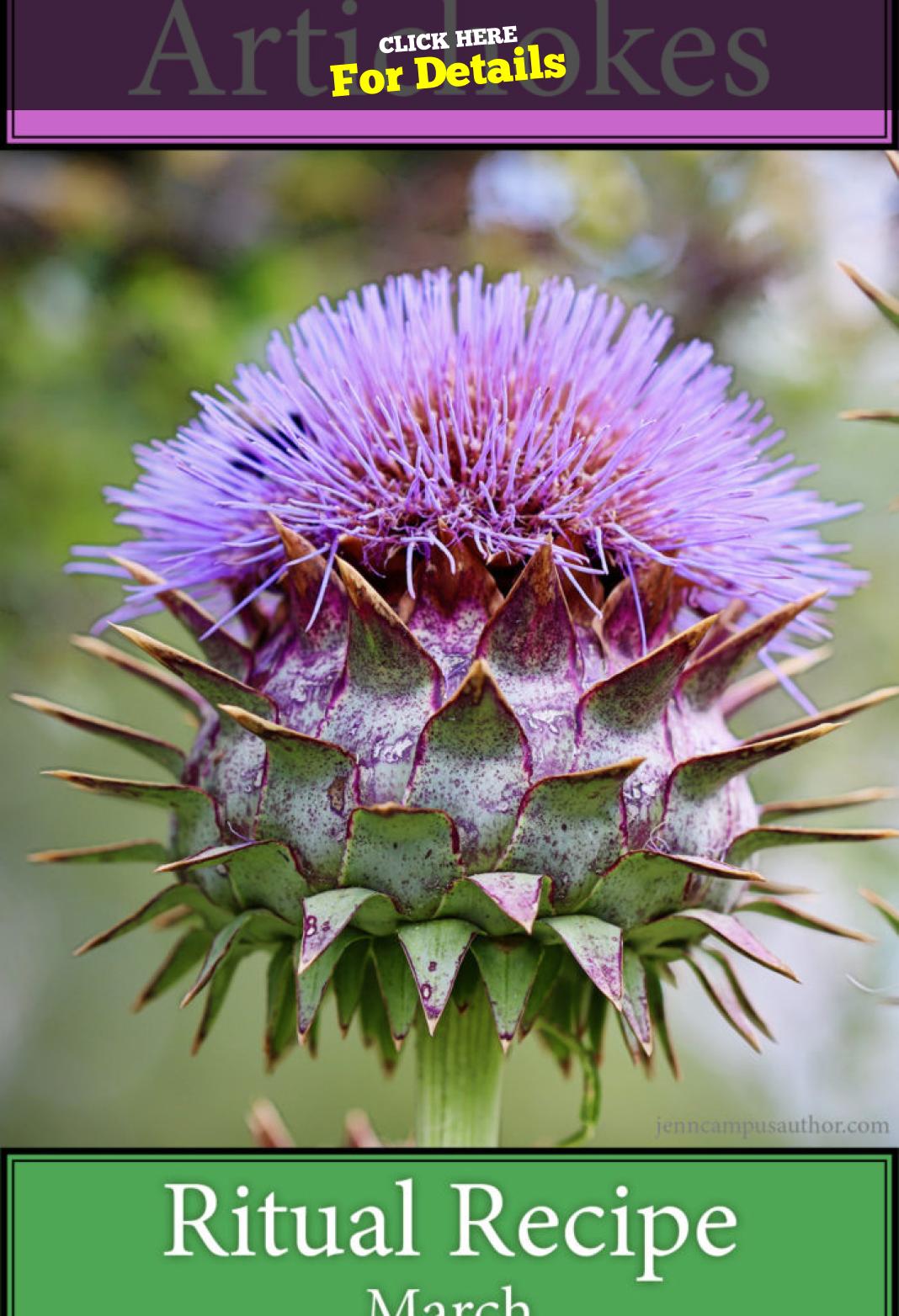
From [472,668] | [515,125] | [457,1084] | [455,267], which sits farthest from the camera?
[455,267]

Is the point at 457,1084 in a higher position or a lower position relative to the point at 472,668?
lower

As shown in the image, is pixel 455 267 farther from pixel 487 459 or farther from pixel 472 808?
pixel 472 808

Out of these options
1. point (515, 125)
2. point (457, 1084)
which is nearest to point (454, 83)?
point (515, 125)

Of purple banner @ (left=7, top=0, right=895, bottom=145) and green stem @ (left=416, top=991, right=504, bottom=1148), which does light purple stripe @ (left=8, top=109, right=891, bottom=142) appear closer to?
purple banner @ (left=7, top=0, right=895, bottom=145)

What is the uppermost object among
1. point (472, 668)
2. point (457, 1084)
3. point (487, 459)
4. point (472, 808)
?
point (487, 459)

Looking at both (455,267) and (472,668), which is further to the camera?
(455,267)

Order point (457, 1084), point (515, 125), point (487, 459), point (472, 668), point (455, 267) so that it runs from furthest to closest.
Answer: point (455, 267)
point (515, 125)
point (457, 1084)
point (487, 459)
point (472, 668)

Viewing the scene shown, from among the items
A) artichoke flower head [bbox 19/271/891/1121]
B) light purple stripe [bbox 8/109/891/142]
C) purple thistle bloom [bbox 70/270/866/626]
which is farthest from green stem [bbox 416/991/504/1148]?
light purple stripe [bbox 8/109/891/142]

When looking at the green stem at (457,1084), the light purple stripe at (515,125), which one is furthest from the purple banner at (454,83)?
the green stem at (457,1084)
